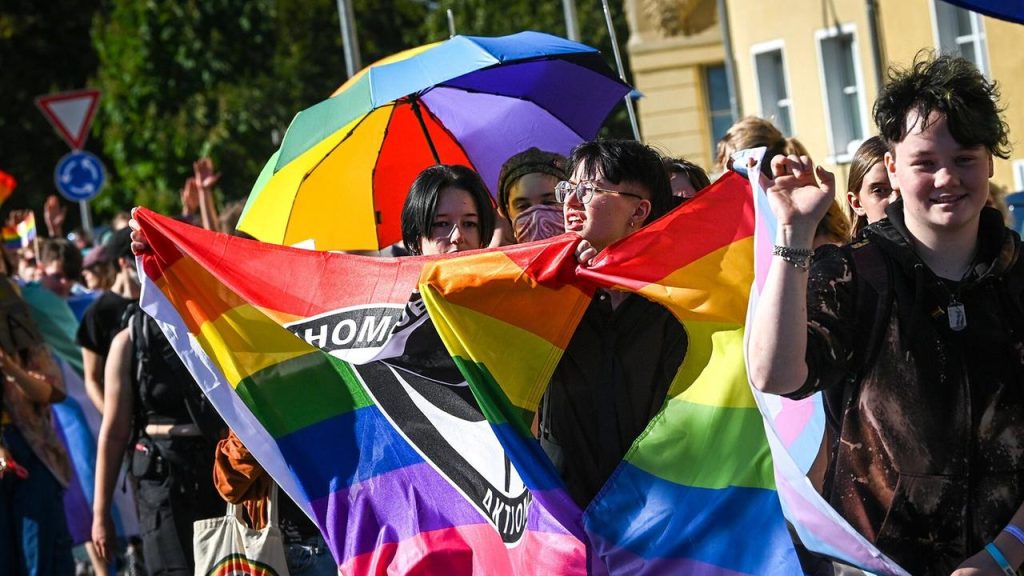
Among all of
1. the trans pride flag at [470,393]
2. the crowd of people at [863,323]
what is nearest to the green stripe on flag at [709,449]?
the trans pride flag at [470,393]

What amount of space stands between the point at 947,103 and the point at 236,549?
2.85 metres

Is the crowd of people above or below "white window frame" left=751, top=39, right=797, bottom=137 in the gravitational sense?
below

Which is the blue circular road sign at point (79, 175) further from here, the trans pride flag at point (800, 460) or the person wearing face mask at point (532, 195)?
the trans pride flag at point (800, 460)

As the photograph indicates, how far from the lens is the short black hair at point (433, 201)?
5.41 m

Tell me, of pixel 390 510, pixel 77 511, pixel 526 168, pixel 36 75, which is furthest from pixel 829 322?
pixel 36 75

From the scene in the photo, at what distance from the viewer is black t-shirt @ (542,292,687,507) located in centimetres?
440

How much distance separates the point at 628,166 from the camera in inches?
185

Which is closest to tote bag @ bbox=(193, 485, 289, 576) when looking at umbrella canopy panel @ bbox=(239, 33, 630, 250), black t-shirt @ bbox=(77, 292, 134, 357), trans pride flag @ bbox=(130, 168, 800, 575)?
trans pride flag @ bbox=(130, 168, 800, 575)

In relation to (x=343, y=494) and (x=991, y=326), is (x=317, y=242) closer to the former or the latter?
(x=343, y=494)

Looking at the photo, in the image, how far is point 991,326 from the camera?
374 cm

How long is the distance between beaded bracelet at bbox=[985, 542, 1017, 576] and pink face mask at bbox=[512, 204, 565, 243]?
2259 millimetres

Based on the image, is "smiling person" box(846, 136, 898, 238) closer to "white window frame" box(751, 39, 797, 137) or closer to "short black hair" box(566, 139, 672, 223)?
"short black hair" box(566, 139, 672, 223)

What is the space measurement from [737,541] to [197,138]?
24.0 m

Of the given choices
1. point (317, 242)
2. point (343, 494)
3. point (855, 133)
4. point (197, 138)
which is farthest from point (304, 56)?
point (343, 494)
